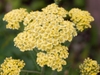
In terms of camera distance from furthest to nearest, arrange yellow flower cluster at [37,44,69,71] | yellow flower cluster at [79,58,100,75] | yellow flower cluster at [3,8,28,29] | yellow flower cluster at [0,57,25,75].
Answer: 1. yellow flower cluster at [3,8,28,29]
2. yellow flower cluster at [79,58,100,75]
3. yellow flower cluster at [0,57,25,75]
4. yellow flower cluster at [37,44,69,71]

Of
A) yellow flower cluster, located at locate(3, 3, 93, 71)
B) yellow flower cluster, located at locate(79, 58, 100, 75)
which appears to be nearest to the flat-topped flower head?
yellow flower cluster, located at locate(3, 3, 93, 71)

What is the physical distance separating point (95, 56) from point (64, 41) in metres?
4.19

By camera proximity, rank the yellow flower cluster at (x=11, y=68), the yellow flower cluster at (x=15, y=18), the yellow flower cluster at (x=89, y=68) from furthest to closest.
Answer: the yellow flower cluster at (x=15, y=18) < the yellow flower cluster at (x=89, y=68) < the yellow flower cluster at (x=11, y=68)

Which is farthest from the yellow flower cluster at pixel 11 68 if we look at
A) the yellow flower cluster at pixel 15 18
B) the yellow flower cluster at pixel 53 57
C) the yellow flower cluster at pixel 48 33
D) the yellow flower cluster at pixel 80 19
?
the yellow flower cluster at pixel 80 19

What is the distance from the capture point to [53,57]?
4.90 m

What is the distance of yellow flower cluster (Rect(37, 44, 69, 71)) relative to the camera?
16.0 ft

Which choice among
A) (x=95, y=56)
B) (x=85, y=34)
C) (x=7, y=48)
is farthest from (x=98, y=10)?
(x=7, y=48)

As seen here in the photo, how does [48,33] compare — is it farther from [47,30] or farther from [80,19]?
[80,19]

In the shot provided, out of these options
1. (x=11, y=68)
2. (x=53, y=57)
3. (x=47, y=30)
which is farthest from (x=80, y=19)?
(x=11, y=68)

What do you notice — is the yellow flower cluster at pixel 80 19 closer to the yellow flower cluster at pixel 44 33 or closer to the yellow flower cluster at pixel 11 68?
the yellow flower cluster at pixel 44 33

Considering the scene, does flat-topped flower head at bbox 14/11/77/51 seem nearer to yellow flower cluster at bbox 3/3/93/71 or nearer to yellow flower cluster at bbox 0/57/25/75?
yellow flower cluster at bbox 3/3/93/71

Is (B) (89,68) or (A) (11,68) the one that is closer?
(A) (11,68)

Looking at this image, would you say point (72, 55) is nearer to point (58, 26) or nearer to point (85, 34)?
point (85, 34)

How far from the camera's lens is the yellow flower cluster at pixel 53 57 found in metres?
4.88
